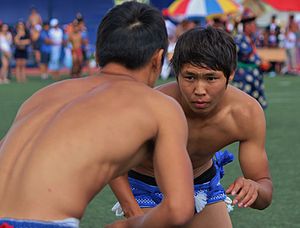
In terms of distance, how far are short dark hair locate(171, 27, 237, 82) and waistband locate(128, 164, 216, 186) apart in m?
0.67

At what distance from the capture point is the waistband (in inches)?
194

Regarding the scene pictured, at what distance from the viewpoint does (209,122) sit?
4941 millimetres

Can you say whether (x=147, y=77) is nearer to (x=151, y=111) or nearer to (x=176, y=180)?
(x=151, y=111)

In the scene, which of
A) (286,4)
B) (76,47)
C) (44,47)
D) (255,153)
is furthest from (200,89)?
(286,4)

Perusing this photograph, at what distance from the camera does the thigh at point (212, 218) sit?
5000 mm

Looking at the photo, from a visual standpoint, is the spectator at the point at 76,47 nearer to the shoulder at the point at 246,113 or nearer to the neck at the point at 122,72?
the shoulder at the point at 246,113

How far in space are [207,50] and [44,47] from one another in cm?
2296

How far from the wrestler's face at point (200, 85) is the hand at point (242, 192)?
33.2 inches

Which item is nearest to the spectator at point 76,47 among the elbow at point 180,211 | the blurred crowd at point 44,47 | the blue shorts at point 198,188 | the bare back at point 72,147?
the blurred crowd at point 44,47

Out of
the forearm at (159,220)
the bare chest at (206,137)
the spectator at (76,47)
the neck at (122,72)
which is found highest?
the neck at (122,72)

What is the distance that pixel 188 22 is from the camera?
21.5 meters

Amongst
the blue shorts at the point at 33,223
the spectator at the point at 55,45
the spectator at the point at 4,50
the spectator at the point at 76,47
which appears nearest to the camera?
the blue shorts at the point at 33,223

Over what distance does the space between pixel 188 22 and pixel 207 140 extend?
1678cm

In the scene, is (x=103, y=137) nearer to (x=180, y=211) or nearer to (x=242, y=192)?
(x=180, y=211)
